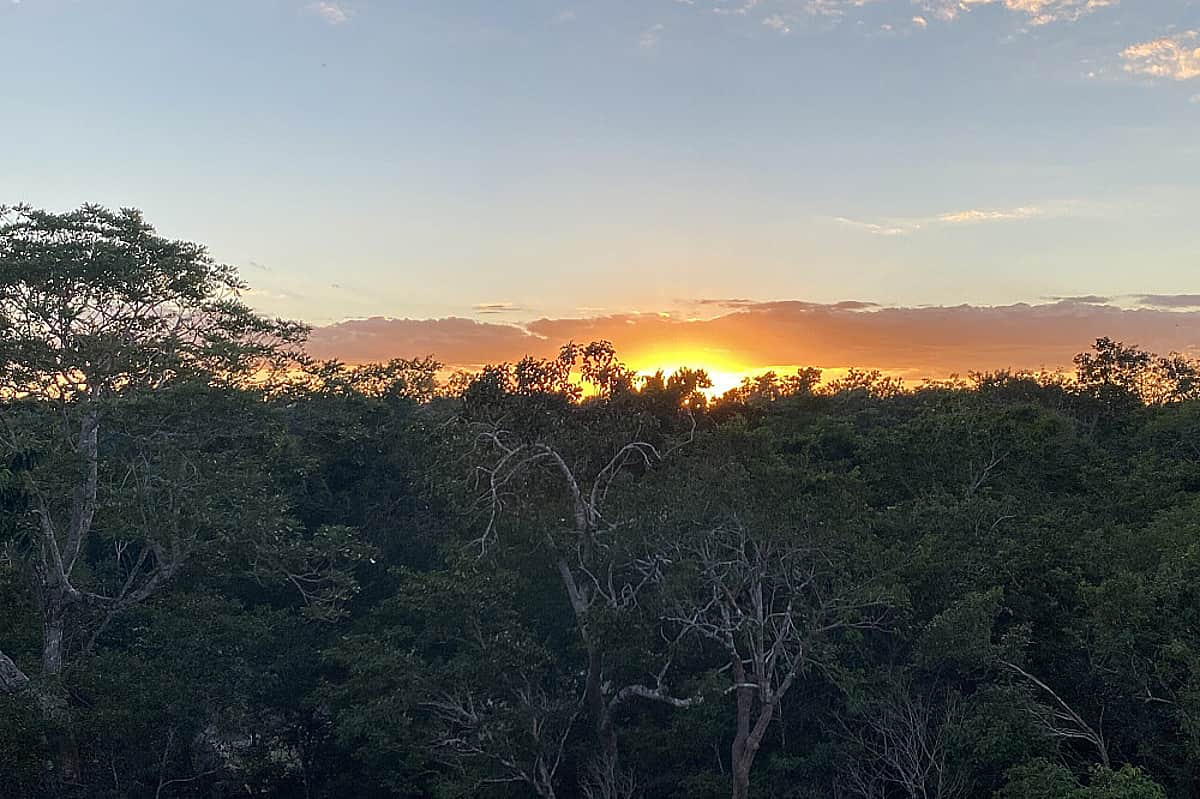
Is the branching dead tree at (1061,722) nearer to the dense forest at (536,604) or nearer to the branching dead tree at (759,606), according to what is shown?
the dense forest at (536,604)

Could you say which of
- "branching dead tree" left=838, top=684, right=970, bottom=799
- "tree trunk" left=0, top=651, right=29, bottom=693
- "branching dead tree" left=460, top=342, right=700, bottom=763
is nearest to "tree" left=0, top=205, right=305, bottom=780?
"tree trunk" left=0, top=651, right=29, bottom=693

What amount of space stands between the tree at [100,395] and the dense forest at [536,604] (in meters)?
0.06

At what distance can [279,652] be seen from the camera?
2025 centimetres

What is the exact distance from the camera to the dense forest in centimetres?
1479

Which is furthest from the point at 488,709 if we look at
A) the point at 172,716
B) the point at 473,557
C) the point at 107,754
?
the point at 107,754

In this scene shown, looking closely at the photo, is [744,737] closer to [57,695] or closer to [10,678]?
[57,695]

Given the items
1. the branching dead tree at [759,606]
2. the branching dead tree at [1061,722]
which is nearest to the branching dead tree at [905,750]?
the branching dead tree at [1061,722]

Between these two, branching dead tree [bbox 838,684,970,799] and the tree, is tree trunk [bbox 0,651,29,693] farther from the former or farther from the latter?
branching dead tree [bbox 838,684,970,799]

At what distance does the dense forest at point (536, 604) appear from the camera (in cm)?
1479

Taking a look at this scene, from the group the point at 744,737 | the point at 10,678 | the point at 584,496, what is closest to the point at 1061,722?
the point at 744,737

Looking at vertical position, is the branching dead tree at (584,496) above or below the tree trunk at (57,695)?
above

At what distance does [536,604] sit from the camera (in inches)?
774

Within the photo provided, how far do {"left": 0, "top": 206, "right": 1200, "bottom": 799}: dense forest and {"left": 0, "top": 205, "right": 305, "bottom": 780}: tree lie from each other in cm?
6

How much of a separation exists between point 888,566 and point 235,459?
13692mm
